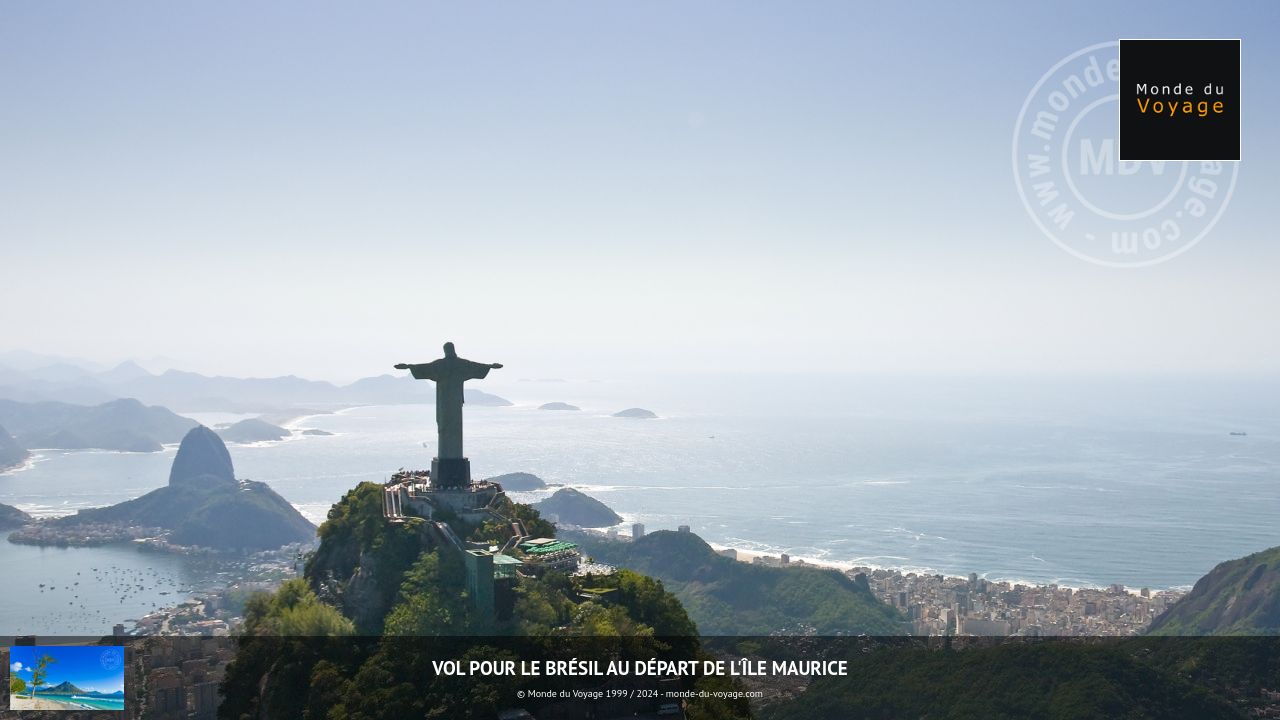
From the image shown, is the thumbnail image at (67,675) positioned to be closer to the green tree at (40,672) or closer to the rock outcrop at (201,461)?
the green tree at (40,672)

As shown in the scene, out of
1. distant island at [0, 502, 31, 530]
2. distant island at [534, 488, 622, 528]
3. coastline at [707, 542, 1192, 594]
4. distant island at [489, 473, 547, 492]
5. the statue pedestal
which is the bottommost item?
coastline at [707, 542, 1192, 594]

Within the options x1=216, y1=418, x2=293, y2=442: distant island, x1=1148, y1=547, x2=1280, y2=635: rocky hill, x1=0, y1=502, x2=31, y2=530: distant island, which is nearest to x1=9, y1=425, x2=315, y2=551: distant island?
x1=0, y1=502, x2=31, y2=530: distant island

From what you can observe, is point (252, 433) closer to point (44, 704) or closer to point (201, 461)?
point (201, 461)

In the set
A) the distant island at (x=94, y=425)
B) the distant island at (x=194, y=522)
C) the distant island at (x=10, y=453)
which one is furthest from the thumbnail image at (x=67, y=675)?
the distant island at (x=94, y=425)

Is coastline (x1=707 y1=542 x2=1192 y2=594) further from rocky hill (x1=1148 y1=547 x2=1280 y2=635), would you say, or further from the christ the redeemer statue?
the christ the redeemer statue

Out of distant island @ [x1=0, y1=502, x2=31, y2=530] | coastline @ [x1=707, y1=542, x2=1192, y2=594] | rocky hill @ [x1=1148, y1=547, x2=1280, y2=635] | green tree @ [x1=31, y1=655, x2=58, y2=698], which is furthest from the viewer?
distant island @ [x1=0, y1=502, x2=31, y2=530]

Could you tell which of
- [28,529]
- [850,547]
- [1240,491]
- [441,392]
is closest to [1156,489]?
[1240,491]

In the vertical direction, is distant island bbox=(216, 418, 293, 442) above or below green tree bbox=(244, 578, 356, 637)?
below
